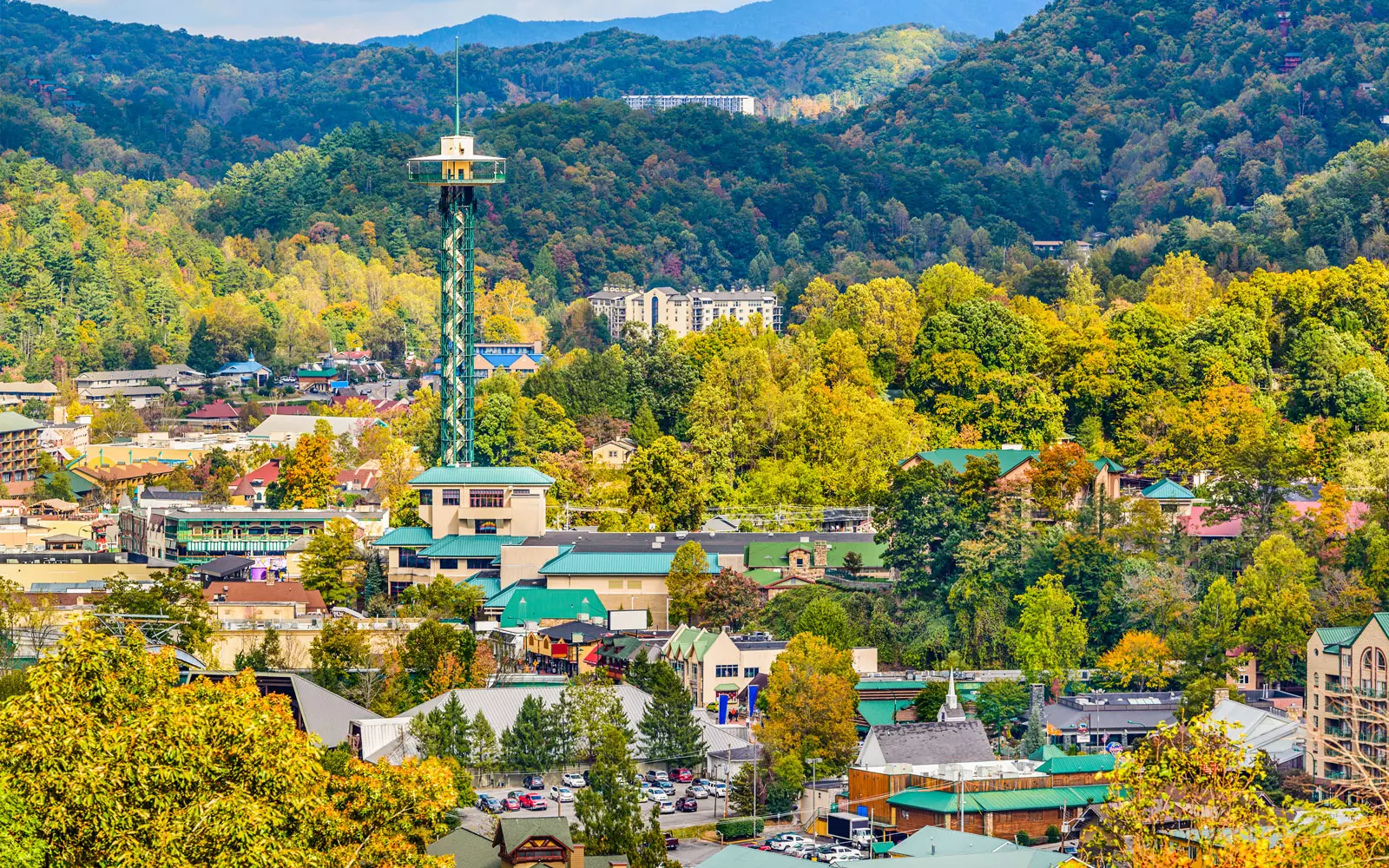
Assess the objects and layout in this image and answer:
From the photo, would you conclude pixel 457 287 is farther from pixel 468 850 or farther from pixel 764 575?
pixel 468 850

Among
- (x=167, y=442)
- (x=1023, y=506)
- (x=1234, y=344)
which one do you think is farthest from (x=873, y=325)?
(x=167, y=442)

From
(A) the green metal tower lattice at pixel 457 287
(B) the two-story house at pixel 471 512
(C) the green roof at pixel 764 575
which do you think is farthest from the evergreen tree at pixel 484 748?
(A) the green metal tower lattice at pixel 457 287

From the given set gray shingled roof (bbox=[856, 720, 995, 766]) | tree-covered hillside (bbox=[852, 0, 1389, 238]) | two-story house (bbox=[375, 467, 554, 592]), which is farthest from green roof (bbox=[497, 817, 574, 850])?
tree-covered hillside (bbox=[852, 0, 1389, 238])

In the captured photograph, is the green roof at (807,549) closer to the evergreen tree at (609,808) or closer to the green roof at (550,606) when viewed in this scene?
the green roof at (550,606)

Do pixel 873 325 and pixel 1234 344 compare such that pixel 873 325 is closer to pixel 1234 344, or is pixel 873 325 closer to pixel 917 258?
pixel 1234 344

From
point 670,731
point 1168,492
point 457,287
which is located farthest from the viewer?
point 457,287

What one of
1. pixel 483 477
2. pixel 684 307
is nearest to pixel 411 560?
pixel 483 477
